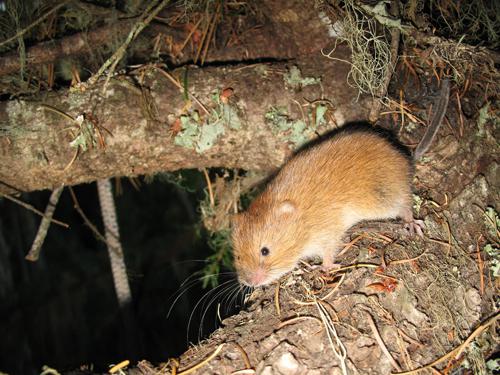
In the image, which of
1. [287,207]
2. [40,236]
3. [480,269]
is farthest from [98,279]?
[480,269]

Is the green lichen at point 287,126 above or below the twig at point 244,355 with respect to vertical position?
above

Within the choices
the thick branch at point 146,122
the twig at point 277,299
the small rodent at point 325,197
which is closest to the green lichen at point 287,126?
the thick branch at point 146,122

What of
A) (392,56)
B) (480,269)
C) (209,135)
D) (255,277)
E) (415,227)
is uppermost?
(392,56)

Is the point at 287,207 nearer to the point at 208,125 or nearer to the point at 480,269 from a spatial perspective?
the point at 208,125

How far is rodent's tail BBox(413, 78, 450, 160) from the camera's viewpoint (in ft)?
9.52

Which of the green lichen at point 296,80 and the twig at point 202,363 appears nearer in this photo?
the twig at point 202,363

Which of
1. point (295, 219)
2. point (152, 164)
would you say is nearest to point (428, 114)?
point (295, 219)

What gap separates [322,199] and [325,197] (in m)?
0.02

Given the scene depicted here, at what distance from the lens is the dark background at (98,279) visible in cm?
573

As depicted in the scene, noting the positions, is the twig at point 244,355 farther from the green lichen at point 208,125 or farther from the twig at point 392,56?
the twig at point 392,56

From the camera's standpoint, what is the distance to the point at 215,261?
4.25 metres

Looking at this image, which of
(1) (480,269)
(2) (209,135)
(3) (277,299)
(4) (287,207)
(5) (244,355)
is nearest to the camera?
(5) (244,355)

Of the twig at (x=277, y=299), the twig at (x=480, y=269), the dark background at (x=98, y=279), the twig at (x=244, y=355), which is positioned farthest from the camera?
the dark background at (x=98, y=279)

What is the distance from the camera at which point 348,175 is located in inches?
118
